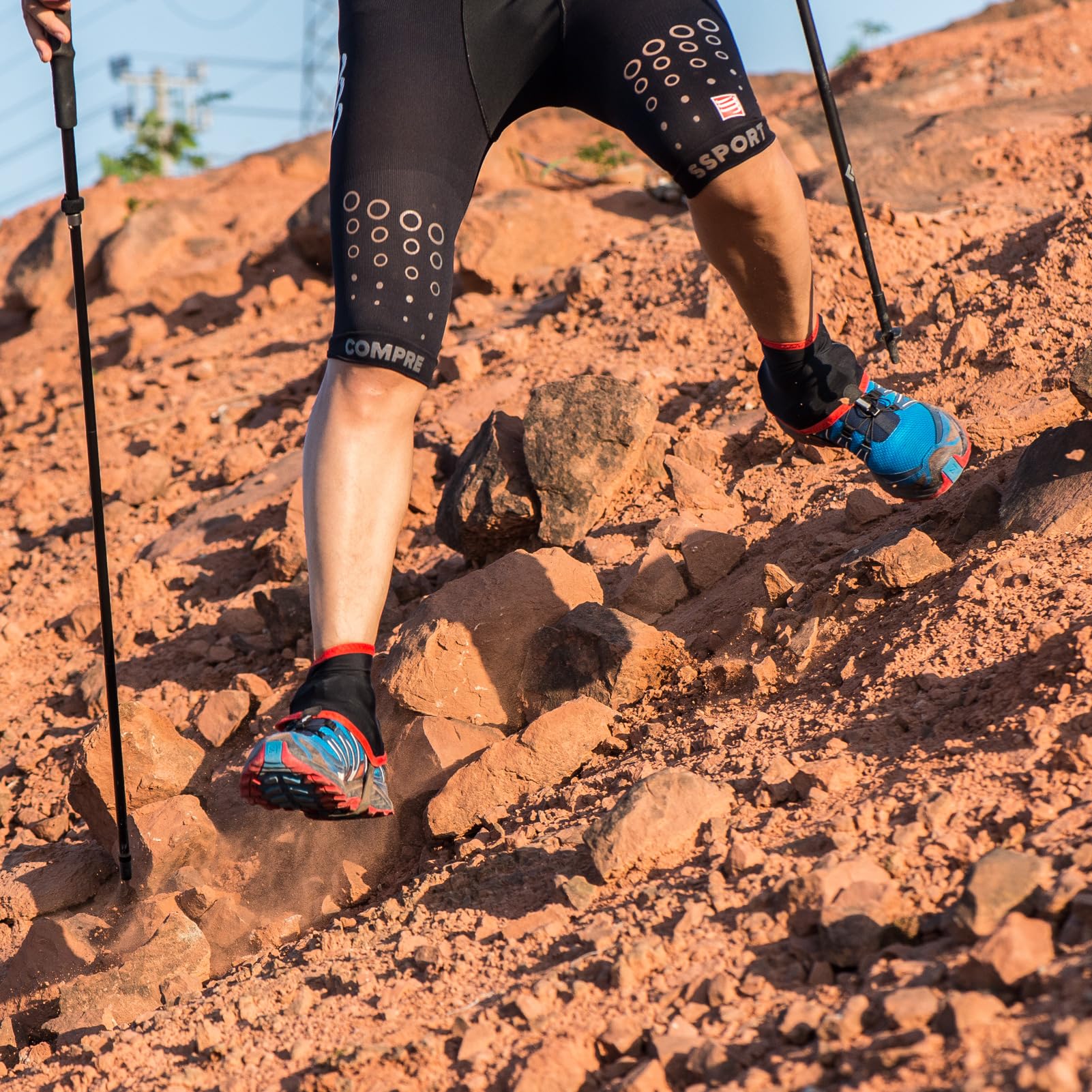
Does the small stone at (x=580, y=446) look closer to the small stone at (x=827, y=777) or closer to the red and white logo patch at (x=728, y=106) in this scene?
the red and white logo patch at (x=728, y=106)

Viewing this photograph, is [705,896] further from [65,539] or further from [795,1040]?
[65,539]

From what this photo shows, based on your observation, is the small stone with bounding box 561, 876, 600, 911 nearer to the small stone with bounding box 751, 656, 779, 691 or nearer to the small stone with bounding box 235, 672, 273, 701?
the small stone with bounding box 751, 656, 779, 691

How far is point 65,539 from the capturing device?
526 cm

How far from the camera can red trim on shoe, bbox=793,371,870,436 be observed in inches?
106

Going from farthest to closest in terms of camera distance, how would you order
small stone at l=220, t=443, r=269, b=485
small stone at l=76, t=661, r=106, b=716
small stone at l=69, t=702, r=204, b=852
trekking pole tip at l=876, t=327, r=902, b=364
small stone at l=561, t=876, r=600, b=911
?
1. small stone at l=220, t=443, r=269, b=485
2. small stone at l=76, t=661, r=106, b=716
3. trekking pole tip at l=876, t=327, r=902, b=364
4. small stone at l=69, t=702, r=204, b=852
5. small stone at l=561, t=876, r=600, b=911

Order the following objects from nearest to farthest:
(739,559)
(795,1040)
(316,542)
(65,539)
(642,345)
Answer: (795,1040)
(316,542)
(739,559)
(642,345)
(65,539)

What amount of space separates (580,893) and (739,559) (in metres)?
1.32

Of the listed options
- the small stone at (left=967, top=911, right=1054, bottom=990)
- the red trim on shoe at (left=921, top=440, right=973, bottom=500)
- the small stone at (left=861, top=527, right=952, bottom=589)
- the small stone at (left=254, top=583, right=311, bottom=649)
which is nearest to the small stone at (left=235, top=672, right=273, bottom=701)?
the small stone at (left=254, top=583, right=311, bottom=649)

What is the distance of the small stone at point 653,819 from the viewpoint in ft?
6.55

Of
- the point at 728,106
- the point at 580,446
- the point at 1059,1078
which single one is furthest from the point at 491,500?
the point at 1059,1078

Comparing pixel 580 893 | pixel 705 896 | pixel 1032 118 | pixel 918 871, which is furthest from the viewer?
pixel 1032 118

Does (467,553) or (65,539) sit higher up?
(467,553)

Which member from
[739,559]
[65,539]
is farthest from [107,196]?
[739,559]

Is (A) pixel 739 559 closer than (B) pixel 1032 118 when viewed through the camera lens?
Yes
